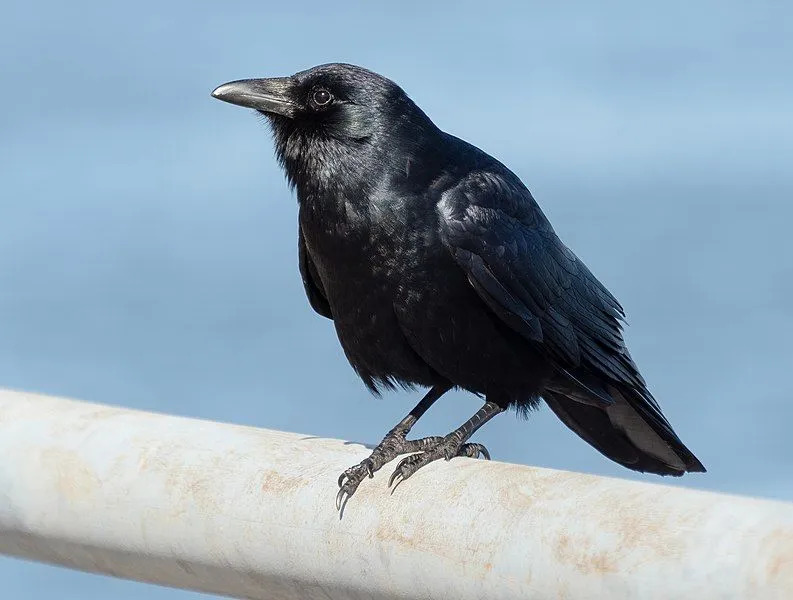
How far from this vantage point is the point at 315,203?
4.59 m

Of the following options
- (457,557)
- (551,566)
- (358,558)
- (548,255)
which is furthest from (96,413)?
(548,255)

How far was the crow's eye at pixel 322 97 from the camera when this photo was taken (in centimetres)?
A: 470

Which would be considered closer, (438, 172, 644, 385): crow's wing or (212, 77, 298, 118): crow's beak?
(438, 172, 644, 385): crow's wing

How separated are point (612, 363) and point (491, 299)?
717 mm

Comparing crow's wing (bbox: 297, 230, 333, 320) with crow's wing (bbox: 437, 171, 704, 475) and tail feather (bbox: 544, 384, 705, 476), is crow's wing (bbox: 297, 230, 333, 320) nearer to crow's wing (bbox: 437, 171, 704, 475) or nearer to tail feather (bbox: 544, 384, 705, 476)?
crow's wing (bbox: 437, 171, 704, 475)

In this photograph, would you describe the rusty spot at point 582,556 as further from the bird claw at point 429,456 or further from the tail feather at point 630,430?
the tail feather at point 630,430

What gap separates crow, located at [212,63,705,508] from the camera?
4477 millimetres

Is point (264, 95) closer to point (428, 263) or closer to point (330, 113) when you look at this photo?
point (330, 113)

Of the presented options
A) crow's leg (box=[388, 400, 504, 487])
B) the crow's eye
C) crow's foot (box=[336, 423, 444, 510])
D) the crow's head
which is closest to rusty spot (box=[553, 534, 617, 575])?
crow's foot (box=[336, 423, 444, 510])

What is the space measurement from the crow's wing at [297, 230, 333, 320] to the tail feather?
38.0 inches

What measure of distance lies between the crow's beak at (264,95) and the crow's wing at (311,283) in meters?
0.56

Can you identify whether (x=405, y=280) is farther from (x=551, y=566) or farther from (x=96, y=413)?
(x=551, y=566)

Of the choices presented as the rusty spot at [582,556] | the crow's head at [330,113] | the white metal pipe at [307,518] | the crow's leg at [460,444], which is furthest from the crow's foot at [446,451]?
the rusty spot at [582,556]

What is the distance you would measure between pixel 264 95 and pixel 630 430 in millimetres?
1908
